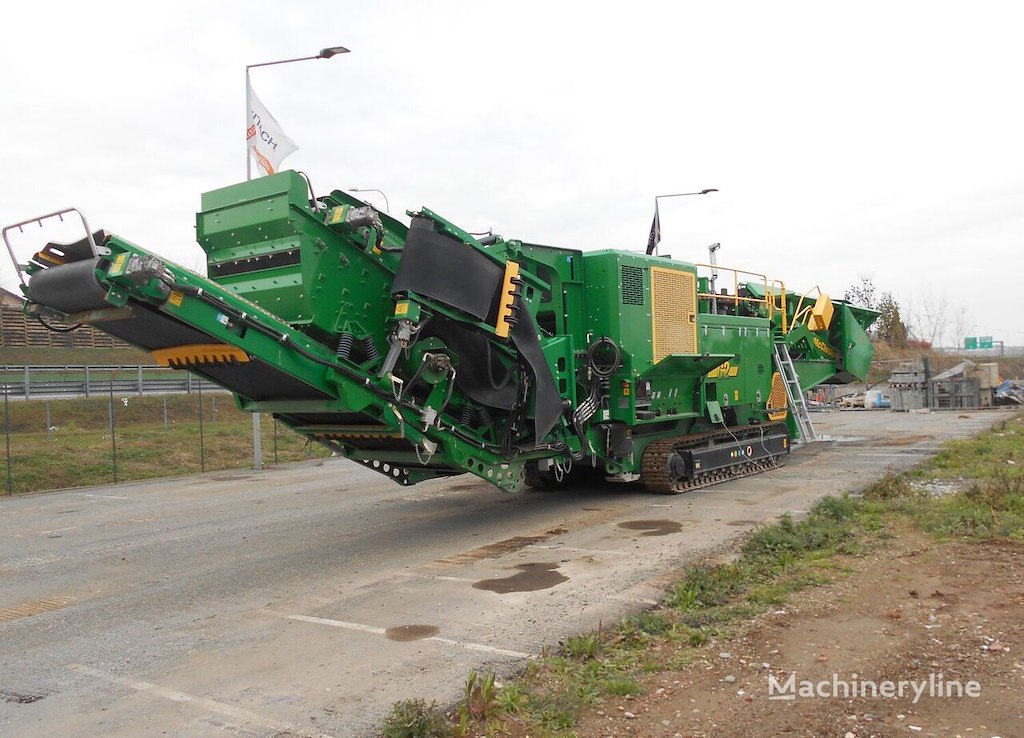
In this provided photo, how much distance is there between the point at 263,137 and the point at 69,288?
36.4 ft

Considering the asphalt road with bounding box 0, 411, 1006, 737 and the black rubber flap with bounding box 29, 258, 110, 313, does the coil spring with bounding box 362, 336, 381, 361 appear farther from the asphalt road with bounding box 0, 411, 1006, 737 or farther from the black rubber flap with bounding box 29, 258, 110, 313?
the black rubber flap with bounding box 29, 258, 110, 313

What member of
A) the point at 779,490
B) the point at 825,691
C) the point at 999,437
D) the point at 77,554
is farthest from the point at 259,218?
the point at 999,437

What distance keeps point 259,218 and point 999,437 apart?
52.3 ft

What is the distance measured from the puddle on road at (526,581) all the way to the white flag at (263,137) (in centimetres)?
1171

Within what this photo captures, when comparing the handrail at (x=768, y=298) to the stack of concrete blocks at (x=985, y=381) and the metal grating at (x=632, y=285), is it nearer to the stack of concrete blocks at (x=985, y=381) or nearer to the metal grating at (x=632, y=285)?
the metal grating at (x=632, y=285)

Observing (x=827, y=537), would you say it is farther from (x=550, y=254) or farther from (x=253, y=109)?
(x=253, y=109)

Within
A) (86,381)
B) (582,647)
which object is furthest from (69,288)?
(86,381)

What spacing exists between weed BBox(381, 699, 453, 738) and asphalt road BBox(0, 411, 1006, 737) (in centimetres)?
30

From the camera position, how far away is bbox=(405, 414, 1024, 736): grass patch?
4.32 m

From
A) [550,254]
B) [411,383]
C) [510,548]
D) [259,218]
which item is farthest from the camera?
[550,254]

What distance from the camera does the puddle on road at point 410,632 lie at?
18.8ft

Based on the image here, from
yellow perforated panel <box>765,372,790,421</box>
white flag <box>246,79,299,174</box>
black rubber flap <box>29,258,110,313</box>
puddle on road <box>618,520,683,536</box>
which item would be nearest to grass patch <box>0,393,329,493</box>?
A: white flag <box>246,79,299,174</box>

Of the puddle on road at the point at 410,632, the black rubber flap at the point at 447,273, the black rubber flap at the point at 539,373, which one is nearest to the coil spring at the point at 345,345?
the black rubber flap at the point at 447,273

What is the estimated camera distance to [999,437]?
56.5 feet
